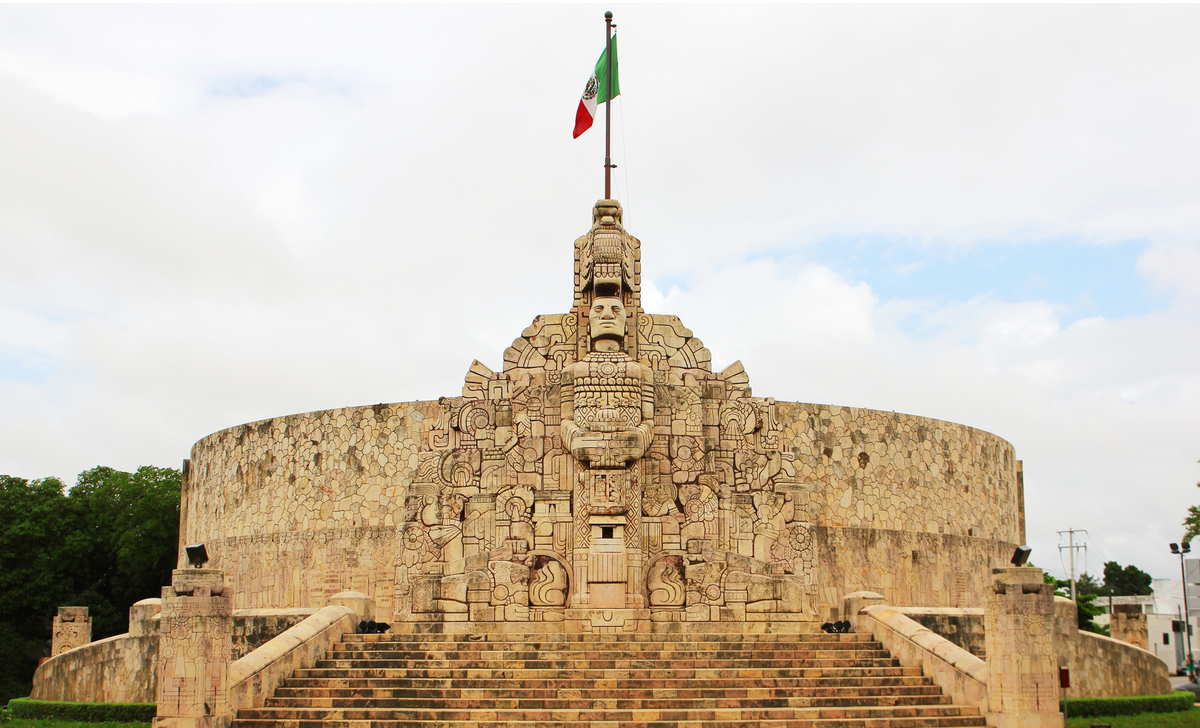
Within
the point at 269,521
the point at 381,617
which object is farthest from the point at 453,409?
the point at 269,521

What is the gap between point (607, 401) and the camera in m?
15.5

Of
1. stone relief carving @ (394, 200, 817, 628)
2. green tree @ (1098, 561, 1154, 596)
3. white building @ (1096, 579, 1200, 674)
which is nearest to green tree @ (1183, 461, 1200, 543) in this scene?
white building @ (1096, 579, 1200, 674)

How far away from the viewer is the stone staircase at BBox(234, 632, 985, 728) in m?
11.5

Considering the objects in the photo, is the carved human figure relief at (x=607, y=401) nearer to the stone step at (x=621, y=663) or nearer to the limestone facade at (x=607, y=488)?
the limestone facade at (x=607, y=488)

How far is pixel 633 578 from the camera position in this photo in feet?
49.0

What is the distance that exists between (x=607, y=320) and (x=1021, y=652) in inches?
289

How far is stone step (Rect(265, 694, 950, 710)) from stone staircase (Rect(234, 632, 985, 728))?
1cm

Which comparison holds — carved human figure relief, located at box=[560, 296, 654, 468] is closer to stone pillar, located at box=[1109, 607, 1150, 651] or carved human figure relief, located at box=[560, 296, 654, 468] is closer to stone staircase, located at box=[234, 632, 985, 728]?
stone staircase, located at box=[234, 632, 985, 728]

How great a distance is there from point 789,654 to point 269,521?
41.0ft

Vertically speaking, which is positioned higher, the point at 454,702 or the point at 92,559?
the point at 92,559

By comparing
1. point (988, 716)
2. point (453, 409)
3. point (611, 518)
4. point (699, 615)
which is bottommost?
point (988, 716)

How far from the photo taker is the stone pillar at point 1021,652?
A: 11.2 metres

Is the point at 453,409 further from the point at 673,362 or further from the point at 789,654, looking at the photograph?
the point at 789,654

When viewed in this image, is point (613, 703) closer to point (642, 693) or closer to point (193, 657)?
point (642, 693)
